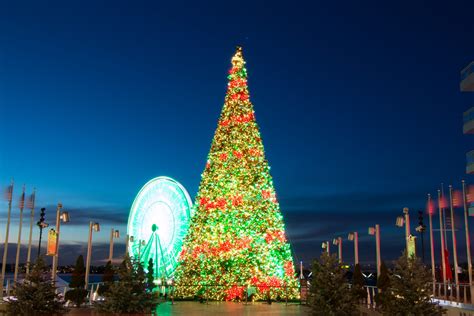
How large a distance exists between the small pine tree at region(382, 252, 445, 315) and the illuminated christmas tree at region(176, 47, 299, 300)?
18.0m

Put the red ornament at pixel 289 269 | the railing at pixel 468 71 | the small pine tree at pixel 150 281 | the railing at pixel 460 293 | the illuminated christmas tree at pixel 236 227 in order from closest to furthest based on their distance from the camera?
1. the small pine tree at pixel 150 281
2. the railing at pixel 460 293
3. the illuminated christmas tree at pixel 236 227
4. the red ornament at pixel 289 269
5. the railing at pixel 468 71

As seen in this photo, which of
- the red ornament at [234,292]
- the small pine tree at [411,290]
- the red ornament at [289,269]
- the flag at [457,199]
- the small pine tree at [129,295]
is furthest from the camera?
the flag at [457,199]

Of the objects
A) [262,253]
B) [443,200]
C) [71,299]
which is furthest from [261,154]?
[71,299]

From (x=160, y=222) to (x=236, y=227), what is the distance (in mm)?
12542

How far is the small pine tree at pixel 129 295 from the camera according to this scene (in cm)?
1903

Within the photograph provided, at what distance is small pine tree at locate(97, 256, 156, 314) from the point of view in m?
19.0

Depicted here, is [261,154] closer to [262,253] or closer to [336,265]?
[262,253]

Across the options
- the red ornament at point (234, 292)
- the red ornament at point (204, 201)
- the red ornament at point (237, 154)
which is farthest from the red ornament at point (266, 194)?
the red ornament at point (234, 292)

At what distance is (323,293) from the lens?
1738cm

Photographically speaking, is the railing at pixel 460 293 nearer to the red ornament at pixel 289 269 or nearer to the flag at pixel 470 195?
the flag at pixel 470 195

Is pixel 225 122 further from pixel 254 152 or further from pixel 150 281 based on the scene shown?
pixel 150 281

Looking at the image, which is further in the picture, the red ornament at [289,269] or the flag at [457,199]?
the flag at [457,199]

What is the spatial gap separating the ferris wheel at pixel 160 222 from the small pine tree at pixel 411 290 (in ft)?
95.1

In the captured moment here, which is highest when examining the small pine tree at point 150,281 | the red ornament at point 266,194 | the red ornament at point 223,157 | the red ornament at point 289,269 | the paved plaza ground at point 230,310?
the red ornament at point 223,157
